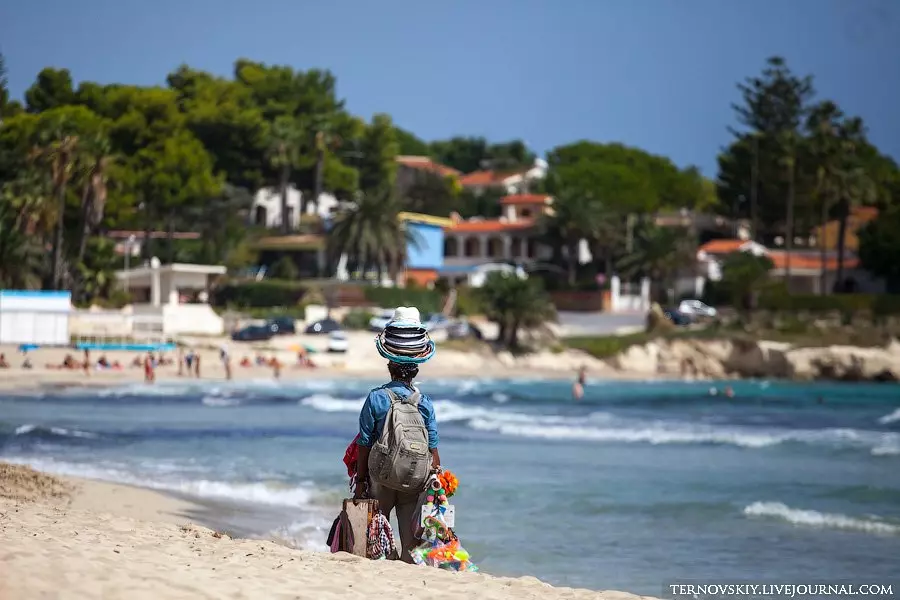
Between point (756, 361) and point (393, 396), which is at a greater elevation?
point (393, 396)

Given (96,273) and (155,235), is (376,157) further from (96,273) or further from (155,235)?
(96,273)

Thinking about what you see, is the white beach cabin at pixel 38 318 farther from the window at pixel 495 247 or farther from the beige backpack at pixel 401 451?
the beige backpack at pixel 401 451

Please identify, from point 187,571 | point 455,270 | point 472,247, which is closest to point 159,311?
point 455,270

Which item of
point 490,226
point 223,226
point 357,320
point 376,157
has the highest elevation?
point 376,157

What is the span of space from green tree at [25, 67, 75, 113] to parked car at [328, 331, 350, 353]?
30151 millimetres

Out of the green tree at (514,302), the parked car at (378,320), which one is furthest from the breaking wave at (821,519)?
the parked car at (378,320)

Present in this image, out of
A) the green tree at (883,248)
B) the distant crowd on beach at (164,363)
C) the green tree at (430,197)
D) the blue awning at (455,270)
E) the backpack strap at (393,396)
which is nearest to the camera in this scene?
the backpack strap at (393,396)

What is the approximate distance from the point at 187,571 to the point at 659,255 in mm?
68542

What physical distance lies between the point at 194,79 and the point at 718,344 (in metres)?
39.4

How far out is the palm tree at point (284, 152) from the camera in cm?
7862

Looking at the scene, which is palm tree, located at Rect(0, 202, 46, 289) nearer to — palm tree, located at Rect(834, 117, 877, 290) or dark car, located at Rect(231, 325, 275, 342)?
dark car, located at Rect(231, 325, 275, 342)

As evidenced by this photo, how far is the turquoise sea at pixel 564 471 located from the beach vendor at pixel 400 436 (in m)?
4.97

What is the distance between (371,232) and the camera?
6762 centimetres

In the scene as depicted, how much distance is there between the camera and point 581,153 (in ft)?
369
